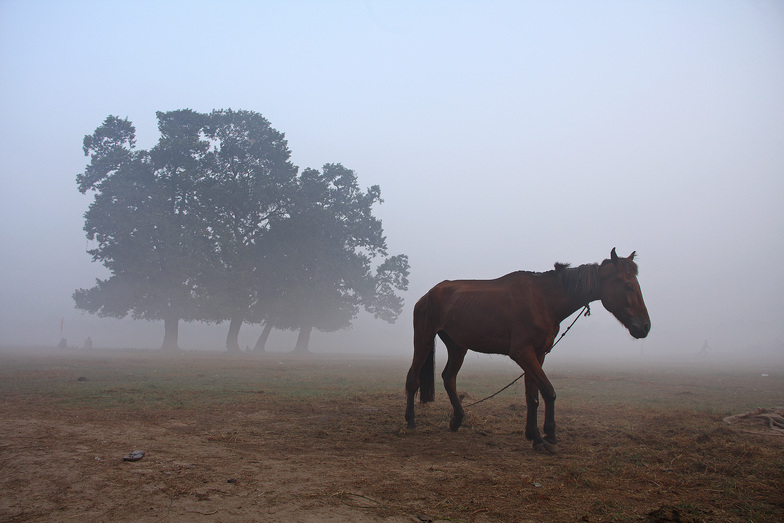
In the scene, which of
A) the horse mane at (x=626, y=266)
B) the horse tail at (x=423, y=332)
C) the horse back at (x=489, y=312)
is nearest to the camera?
the horse mane at (x=626, y=266)

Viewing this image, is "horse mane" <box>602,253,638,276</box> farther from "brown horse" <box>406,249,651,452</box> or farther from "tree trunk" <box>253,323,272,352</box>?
"tree trunk" <box>253,323,272,352</box>

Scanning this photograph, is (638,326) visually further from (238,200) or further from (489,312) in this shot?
(238,200)

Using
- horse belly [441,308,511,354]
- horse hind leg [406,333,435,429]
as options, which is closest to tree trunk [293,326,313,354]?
horse hind leg [406,333,435,429]

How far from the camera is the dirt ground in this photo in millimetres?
3496

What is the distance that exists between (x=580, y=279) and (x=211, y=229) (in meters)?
33.1

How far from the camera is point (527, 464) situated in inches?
200

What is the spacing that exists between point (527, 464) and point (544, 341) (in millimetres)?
1943

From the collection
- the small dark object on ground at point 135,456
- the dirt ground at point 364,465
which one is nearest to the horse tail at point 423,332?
the dirt ground at point 364,465

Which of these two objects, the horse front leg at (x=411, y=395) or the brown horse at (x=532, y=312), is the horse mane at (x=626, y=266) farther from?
the horse front leg at (x=411, y=395)

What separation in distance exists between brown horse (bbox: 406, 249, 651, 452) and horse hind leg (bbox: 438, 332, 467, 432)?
0.7 inches

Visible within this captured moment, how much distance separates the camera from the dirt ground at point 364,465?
350 centimetres

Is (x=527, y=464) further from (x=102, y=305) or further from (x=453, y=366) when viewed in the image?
(x=102, y=305)

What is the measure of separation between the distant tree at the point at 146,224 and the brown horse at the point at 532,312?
3061cm

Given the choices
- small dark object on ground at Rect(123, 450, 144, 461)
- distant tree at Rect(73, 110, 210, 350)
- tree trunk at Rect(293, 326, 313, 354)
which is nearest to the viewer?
small dark object on ground at Rect(123, 450, 144, 461)
